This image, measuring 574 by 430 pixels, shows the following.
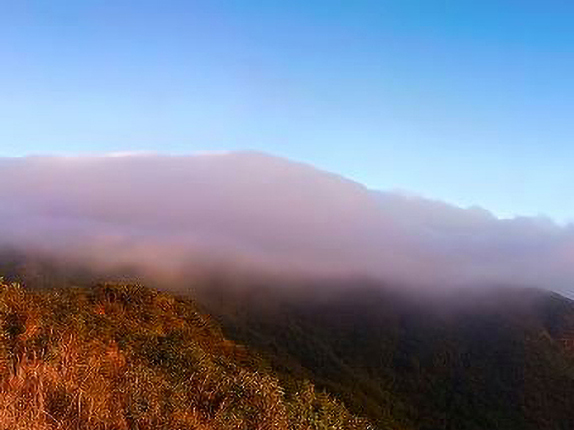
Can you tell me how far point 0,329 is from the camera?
1044 centimetres

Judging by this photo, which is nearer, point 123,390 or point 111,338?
point 123,390

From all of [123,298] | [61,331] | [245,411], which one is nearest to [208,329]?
[123,298]

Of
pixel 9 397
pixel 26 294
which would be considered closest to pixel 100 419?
pixel 9 397

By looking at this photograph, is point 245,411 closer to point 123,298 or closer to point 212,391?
point 212,391

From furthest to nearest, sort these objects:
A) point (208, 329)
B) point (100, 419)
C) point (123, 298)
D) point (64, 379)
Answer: point (208, 329), point (123, 298), point (64, 379), point (100, 419)

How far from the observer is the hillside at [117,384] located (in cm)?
821

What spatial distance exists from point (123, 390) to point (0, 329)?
2666 millimetres

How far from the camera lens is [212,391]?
32.4 ft

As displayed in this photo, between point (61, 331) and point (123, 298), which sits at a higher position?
point (61, 331)

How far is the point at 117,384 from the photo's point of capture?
365 inches

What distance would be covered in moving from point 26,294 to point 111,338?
6.53 feet

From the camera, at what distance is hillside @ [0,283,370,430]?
8211 millimetres

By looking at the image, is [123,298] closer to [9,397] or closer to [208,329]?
[208,329]

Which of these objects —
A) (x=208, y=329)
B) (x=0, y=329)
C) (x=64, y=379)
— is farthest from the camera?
(x=208, y=329)
